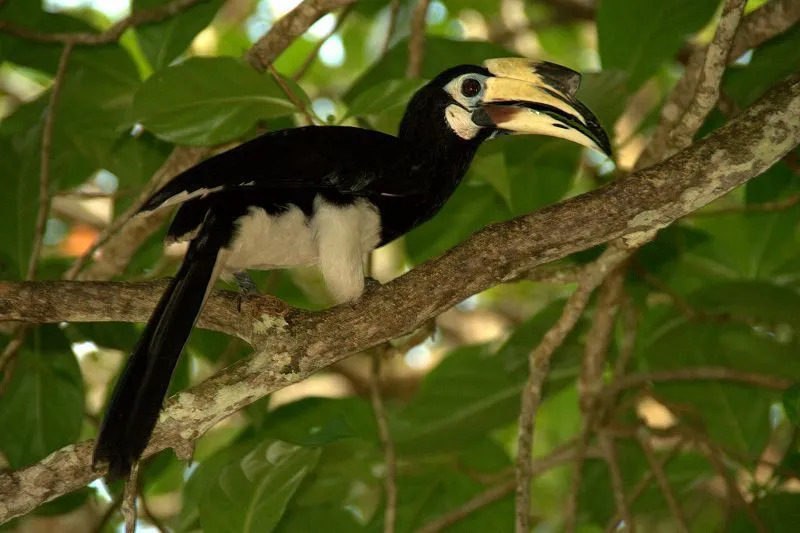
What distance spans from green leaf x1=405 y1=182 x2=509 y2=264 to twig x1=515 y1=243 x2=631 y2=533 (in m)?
0.72

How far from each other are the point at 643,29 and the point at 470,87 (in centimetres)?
62

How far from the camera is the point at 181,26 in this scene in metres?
3.53

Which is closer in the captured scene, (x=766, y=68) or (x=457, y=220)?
(x=766, y=68)

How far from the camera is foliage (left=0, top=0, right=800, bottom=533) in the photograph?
3250mm

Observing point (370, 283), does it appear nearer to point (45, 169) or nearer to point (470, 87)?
point (470, 87)

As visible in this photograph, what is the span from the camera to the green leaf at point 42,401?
3.26 metres

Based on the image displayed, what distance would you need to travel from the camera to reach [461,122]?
331 centimetres

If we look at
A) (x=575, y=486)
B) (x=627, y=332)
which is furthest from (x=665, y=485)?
(x=627, y=332)

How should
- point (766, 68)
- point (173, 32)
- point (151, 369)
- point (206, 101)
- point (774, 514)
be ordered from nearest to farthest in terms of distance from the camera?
point (151, 369) → point (206, 101) → point (774, 514) → point (766, 68) → point (173, 32)

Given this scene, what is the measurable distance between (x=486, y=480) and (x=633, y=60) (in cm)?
148

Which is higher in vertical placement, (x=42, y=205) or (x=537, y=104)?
(x=42, y=205)

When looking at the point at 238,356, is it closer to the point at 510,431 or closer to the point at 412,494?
the point at 412,494

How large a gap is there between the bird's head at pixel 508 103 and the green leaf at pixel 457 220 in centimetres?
44

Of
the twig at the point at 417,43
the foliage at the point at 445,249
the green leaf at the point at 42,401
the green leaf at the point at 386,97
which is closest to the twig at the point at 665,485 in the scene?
the foliage at the point at 445,249
